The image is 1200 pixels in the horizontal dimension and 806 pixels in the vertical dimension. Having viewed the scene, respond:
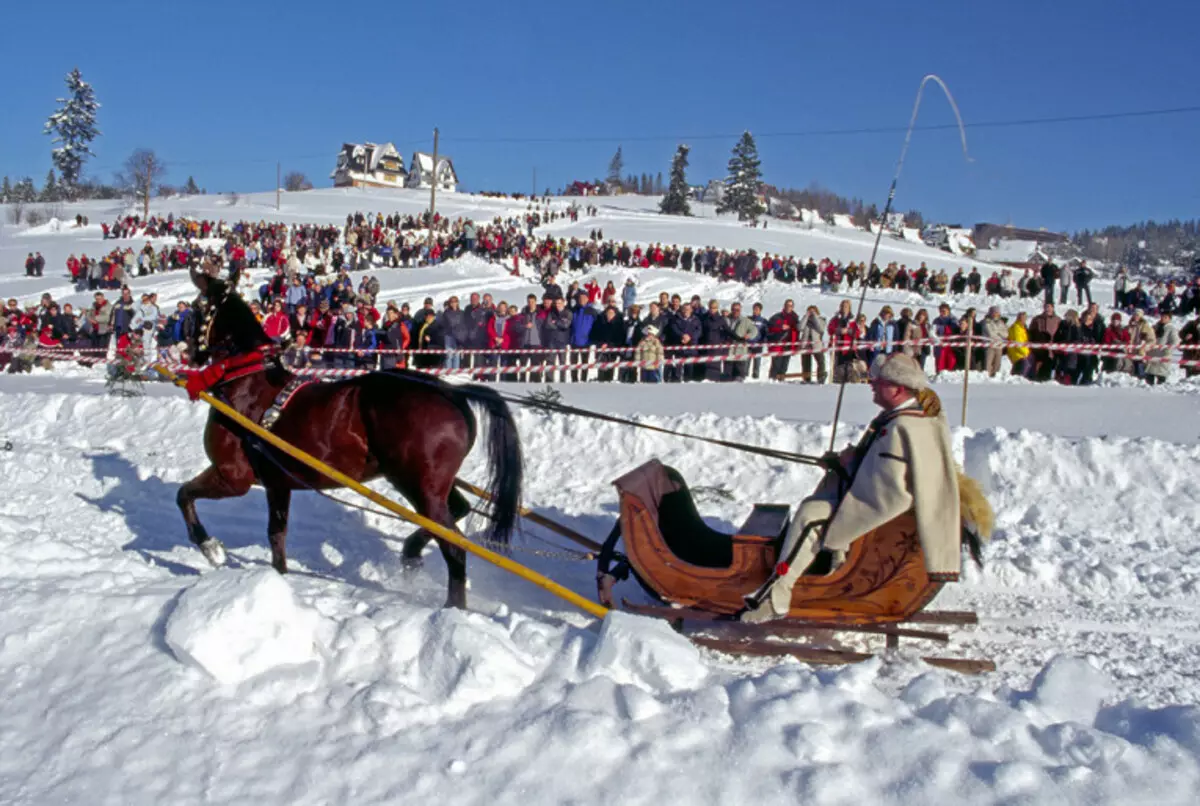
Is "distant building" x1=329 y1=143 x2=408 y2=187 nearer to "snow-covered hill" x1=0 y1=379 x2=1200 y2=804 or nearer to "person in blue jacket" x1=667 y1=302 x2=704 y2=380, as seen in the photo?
"person in blue jacket" x1=667 y1=302 x2=704 y2=380

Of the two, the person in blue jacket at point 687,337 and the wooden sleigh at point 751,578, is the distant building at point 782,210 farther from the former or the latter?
the wooden sleigh at point 751,578

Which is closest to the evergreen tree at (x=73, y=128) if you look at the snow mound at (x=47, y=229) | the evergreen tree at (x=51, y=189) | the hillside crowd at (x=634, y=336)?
the evergreen tree at (x=51, y=189)

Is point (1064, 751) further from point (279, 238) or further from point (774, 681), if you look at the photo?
point (279, 238)

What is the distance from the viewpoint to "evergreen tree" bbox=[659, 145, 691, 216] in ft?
286

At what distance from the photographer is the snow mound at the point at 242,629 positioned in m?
4.35

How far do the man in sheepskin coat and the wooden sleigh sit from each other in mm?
158

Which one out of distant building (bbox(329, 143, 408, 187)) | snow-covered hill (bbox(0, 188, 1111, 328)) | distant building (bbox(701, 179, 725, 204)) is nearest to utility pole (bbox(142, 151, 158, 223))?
snow-covered hill (bbox(0, 188, 1111, 328))

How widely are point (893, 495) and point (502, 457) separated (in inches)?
111

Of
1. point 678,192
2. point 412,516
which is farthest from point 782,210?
point 412,516

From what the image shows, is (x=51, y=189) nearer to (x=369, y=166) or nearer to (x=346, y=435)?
(x=369, y=166)

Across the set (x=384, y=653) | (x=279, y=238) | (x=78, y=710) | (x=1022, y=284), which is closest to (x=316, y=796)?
(x=384, y=653)

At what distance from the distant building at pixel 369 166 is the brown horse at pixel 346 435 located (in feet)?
351

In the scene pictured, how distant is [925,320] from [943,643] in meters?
11.6

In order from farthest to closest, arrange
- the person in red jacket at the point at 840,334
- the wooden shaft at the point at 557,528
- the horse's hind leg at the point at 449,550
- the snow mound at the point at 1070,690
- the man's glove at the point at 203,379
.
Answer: the person in red jacket at the point at 840,334 < the man's glove at the point at 203,379 < the wooden shaft at the point at 557,528 < the horse's hind leg at the point at 449,550 < the snow mound at the point at 1070,690
